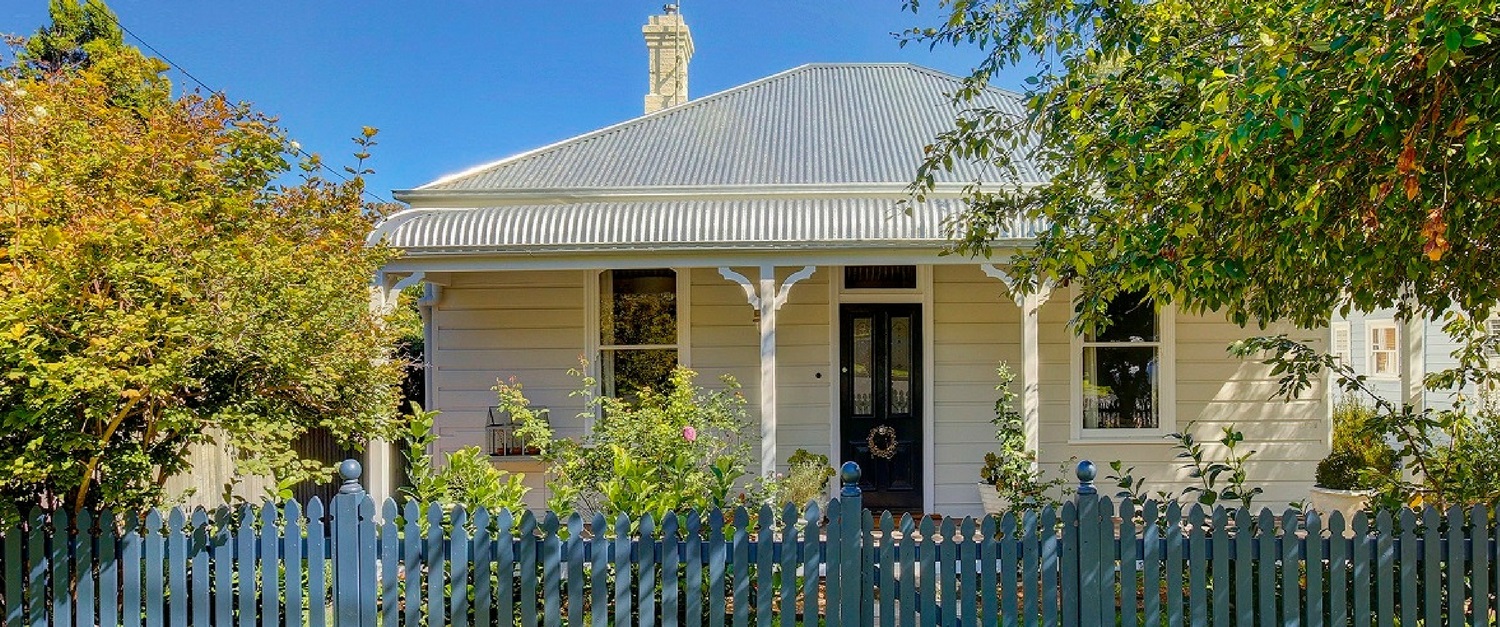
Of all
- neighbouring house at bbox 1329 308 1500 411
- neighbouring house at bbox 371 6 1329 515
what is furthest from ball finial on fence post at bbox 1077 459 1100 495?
neighbouring house at bbox 1329 308 1500 411

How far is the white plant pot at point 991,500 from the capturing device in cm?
607

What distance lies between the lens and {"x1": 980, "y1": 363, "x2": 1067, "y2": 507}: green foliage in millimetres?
5703

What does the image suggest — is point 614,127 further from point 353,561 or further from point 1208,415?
point 1208,415

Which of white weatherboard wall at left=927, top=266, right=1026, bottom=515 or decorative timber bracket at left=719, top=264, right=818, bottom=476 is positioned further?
white weatherboard wall at left=927, top=266, right=1026, bottom=515

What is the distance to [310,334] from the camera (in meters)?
3.27

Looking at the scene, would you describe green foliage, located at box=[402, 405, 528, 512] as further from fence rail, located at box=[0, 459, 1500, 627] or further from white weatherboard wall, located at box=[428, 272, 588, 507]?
white weatherboard wall, located at box=[428, 272, 588, 507]

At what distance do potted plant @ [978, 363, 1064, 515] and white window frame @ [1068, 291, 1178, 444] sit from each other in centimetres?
67

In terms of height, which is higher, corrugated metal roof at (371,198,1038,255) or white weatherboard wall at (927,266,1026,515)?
corrugated metal roof at (371,198,1038,255)

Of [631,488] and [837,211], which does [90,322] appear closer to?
[631,488]

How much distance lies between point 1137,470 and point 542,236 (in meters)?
6.07

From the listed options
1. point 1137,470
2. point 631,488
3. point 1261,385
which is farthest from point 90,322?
point 1261,385

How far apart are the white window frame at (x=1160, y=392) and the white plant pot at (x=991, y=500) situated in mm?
1092

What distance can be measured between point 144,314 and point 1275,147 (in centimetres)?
431

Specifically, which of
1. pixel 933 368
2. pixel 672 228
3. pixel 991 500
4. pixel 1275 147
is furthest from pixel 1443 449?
pixel 672 228
